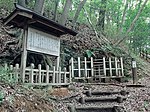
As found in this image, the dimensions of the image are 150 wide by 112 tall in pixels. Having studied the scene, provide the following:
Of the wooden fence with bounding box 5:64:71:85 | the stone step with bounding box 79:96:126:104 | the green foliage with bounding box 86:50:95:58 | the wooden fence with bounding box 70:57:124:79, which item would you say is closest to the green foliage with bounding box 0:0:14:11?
the wooden fence with bounding box 70:57:124:79

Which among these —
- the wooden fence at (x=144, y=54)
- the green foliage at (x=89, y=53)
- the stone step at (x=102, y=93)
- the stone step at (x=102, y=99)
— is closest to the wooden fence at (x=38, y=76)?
the stone step at (x=102, y=93)

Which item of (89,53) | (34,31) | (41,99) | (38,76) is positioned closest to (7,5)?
(89,53)

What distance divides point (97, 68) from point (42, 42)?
649 centimetres

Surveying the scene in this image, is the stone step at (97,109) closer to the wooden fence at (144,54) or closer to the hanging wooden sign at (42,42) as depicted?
the hanging wooden sign at (42,42)

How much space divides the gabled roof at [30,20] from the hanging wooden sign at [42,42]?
300 mm

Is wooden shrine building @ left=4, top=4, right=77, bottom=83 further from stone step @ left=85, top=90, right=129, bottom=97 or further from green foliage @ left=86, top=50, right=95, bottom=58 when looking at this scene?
green foliage @ left=86, top=50, right=95, bottom=58

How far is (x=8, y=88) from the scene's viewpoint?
5.44 meters

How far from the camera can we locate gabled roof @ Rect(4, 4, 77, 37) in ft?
25.3

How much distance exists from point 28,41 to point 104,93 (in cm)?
420

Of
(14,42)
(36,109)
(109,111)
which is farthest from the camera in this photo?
(14,42)

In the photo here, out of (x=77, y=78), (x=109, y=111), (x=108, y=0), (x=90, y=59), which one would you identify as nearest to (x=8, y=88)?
(x=109, y=111)

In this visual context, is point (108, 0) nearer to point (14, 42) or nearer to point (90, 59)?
point (90, 59)

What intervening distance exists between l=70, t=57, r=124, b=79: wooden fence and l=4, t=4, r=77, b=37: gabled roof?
426 centimetres

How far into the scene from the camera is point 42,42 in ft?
29.4
